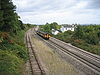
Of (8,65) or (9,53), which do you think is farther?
(9,53)

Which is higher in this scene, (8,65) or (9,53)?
(9,53)

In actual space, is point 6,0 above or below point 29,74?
above

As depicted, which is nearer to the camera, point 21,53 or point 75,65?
point 75,65

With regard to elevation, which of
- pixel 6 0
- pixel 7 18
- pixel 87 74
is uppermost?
pixel 6 0

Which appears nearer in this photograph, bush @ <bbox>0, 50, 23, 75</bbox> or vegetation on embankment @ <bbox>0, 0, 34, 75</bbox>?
bush @ <bbox>0, 50, 23, 75</bbox>

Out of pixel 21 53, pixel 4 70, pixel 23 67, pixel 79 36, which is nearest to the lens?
pixel 4 70

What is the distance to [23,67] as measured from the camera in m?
17.0

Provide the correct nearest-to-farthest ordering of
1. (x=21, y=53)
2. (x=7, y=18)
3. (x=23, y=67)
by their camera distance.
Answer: (x=23, y=67) → (x=21, y=53) → (x=7, y=18)

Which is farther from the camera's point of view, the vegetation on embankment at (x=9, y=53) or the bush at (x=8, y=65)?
the vegetation on embankment at (x=9, y=53)

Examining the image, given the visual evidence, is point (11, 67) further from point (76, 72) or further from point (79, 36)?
point (79, 36)

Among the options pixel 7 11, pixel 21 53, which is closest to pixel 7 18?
pixel 7 11

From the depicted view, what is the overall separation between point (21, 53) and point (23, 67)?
4.90 meters

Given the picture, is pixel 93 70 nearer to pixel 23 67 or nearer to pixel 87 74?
Result: pixel 87 74

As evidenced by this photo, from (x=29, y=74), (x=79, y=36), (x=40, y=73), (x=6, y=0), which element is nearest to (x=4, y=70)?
(x=29, y=74)
